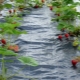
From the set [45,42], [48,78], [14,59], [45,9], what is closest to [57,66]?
[48,78]

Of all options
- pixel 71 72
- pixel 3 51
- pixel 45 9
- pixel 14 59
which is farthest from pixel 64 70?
pixel 45 9

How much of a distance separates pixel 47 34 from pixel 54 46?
0.53 m

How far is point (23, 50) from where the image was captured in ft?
10.6

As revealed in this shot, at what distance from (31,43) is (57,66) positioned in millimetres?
827

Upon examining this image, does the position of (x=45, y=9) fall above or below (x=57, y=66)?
above

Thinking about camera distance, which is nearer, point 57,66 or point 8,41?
point 57,66

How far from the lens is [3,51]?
1970 millimetres

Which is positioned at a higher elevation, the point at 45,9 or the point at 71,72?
the point at 45,9

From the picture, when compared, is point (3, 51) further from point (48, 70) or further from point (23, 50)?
point (23, 50)

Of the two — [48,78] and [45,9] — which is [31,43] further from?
[45,9]

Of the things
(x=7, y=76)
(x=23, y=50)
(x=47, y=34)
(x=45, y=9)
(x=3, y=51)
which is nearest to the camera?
(x=3, y=51)

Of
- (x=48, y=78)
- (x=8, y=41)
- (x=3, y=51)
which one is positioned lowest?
(x=48, y=78)

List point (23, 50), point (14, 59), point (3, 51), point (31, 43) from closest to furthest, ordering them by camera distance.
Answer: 1. point (3, 51)
2. point (14, 59)
3. point (23, 50)
4. point (31, 43)

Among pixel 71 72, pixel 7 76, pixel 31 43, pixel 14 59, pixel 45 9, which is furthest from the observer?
pixel 45 9
